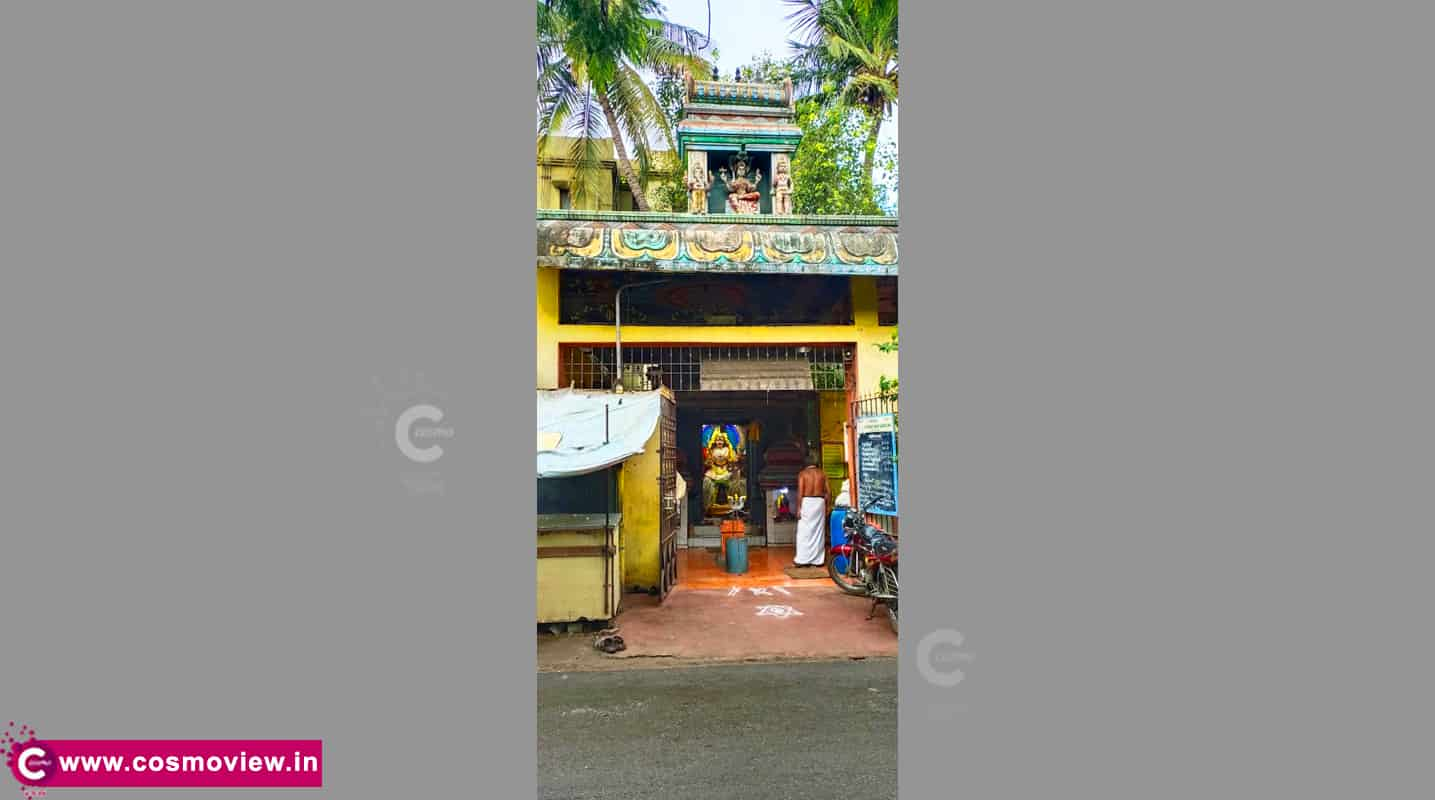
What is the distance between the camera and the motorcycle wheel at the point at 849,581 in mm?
6272

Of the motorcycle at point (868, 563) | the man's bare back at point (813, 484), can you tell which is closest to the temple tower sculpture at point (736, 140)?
the man's bare back at point (813, 484)

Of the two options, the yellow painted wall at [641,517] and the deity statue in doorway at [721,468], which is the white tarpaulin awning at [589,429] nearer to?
the yellow painted wall at [641,517]

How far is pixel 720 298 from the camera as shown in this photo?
830 cm

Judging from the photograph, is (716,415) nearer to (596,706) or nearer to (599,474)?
(599,474)

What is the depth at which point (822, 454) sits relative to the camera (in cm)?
1000

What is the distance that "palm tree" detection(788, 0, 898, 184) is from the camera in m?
13.4

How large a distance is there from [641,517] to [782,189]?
4.84 metres

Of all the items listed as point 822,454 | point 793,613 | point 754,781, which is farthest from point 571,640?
point 822,454

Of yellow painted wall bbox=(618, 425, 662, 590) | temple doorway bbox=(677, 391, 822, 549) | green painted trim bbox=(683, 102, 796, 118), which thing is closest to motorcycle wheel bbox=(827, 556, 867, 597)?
yellow painted wall bbox=(618, 425, 662, 590)

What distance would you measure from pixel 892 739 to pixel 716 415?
25.3 feet

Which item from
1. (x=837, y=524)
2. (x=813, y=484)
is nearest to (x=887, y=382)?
(x=813, y=484)

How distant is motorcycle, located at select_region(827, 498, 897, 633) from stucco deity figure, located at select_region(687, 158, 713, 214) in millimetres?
4581

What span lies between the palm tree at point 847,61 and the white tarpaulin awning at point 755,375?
6.81 meters

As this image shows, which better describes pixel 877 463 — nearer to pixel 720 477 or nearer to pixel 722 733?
pixel 722 733
